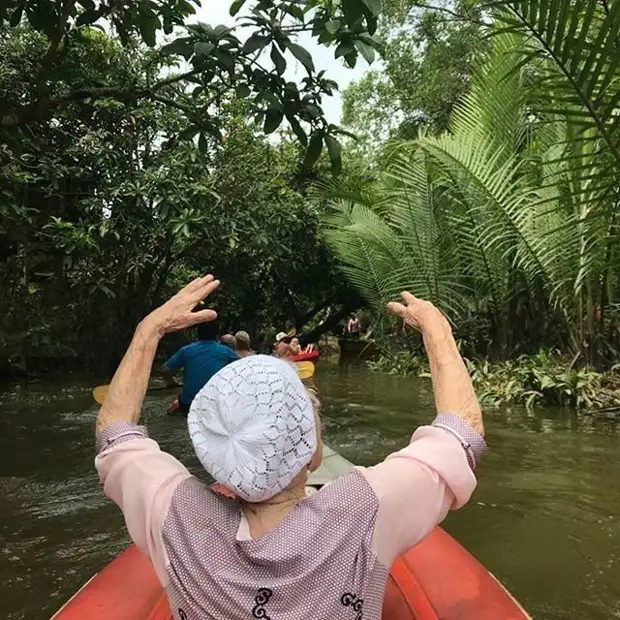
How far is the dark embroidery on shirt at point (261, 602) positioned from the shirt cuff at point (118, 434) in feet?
1.30

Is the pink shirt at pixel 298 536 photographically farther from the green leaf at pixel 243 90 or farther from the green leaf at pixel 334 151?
the green leaf at pixel 243 90

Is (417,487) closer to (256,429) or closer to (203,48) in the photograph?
(256,429)

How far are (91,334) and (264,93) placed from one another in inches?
446

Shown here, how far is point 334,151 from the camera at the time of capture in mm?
2984

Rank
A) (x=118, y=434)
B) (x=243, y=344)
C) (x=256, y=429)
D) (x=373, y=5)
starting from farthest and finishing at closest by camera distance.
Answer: (x=243, y=344)
(x=373, y=5)
(x=118, y=434)
(x=256, y=429)

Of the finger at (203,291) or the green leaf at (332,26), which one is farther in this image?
the green leaf at (332,26)

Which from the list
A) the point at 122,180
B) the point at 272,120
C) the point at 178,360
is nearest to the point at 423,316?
the point at 272,120

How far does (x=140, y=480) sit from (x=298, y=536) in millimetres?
310

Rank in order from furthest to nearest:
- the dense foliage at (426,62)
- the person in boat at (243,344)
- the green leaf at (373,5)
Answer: the dense foliage at (426,62), the person in boat at (243,344), the green leaf at (373,5)

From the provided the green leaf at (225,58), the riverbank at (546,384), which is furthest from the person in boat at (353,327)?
the green leaf at (225,58)

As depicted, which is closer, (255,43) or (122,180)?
(255,43)

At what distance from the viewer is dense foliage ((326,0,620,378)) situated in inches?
314

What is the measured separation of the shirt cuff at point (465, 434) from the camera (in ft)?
4.43

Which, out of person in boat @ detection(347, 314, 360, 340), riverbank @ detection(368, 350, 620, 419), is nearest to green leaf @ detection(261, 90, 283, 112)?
riverbank @ detection(368, 350, 620, 419)
